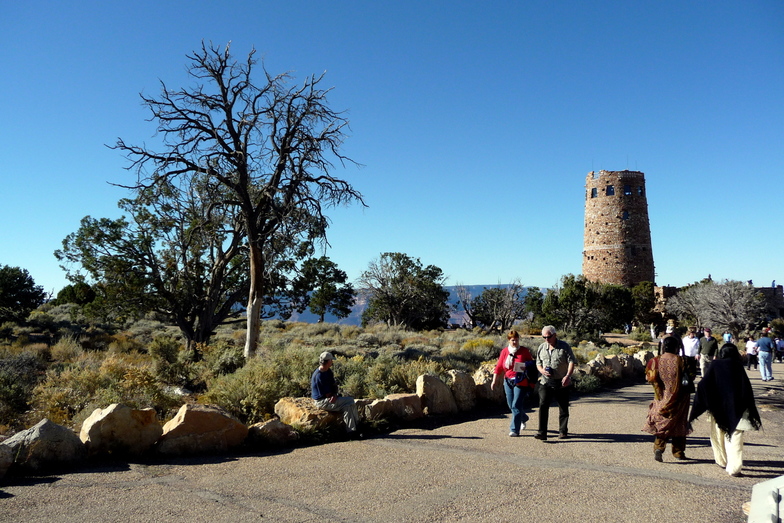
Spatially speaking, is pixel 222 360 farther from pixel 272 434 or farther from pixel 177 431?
pixel 177 431

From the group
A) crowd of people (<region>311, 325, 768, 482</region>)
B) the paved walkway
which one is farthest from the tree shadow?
crowd of people (<region>311, 325, 768, 482</region>)

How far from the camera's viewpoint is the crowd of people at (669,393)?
6105 mm

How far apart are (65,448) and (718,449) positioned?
7.57 metres

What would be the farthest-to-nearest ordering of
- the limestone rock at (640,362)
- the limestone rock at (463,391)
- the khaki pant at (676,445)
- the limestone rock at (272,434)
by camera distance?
the limestone rock at (640,362) → the limestone rock at (463,391) → the limestone rock at (272,434) → the khaki pant at (676,445)

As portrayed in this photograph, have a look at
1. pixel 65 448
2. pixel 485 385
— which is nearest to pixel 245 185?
pixel 485 385

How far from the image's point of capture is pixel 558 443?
7758 millimetres

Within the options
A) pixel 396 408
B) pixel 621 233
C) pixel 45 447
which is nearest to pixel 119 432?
pixel 45 447

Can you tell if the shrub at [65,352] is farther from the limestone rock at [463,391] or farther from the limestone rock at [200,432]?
the limestone rock at [463,391]

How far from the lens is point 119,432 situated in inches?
266

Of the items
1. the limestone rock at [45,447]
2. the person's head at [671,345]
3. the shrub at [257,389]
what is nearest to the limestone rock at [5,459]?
the limestone rock at [45,447]

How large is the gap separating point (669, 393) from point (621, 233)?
52.3 m

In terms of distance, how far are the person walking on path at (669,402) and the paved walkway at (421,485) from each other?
11.7 inches

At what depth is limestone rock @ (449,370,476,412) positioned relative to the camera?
410 inches

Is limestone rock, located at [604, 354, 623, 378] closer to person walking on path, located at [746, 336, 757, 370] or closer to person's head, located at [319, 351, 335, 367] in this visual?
person walking on path, located at [746, 336, 757, 370]
